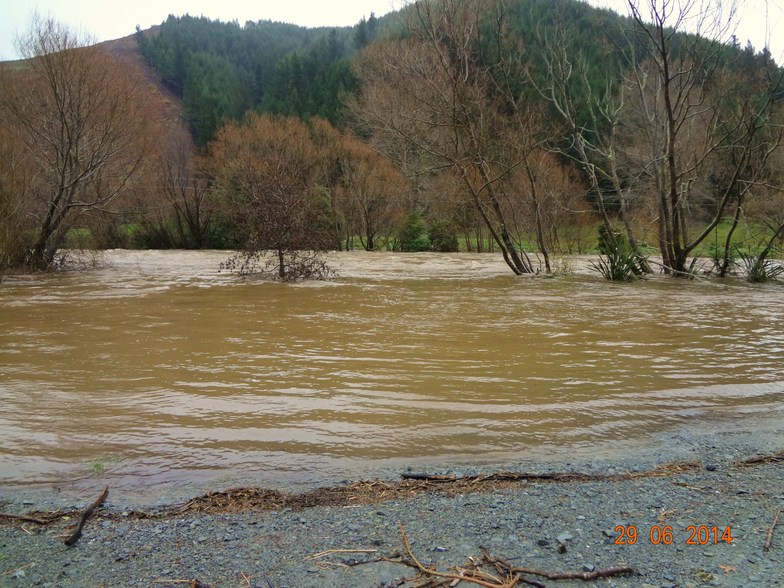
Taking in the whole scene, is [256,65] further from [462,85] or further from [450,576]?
[450,576]

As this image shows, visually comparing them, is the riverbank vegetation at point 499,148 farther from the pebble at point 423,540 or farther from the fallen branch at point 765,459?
the pebble at point 423,540

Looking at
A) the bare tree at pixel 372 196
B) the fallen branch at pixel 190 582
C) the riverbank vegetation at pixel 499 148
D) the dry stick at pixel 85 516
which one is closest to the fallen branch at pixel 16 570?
the dry stick at pixel 85 516

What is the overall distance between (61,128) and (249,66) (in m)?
91.1

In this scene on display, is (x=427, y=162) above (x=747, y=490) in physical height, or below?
above

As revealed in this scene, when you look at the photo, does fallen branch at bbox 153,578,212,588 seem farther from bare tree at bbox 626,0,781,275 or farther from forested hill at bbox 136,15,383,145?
forested hill at bbox 136,15,383,145

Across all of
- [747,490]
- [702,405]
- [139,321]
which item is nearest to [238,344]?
[139,321]

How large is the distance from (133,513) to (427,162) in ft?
109

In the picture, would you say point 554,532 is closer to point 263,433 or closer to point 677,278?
point 263,433

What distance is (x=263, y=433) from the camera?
5145mm

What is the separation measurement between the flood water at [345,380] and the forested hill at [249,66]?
50845 millimetres

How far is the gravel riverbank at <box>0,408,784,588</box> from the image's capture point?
114 inches

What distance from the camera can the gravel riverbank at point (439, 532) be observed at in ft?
9.49

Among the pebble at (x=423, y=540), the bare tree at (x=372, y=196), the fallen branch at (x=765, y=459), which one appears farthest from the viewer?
the bare tree at (x=372, y=196)
